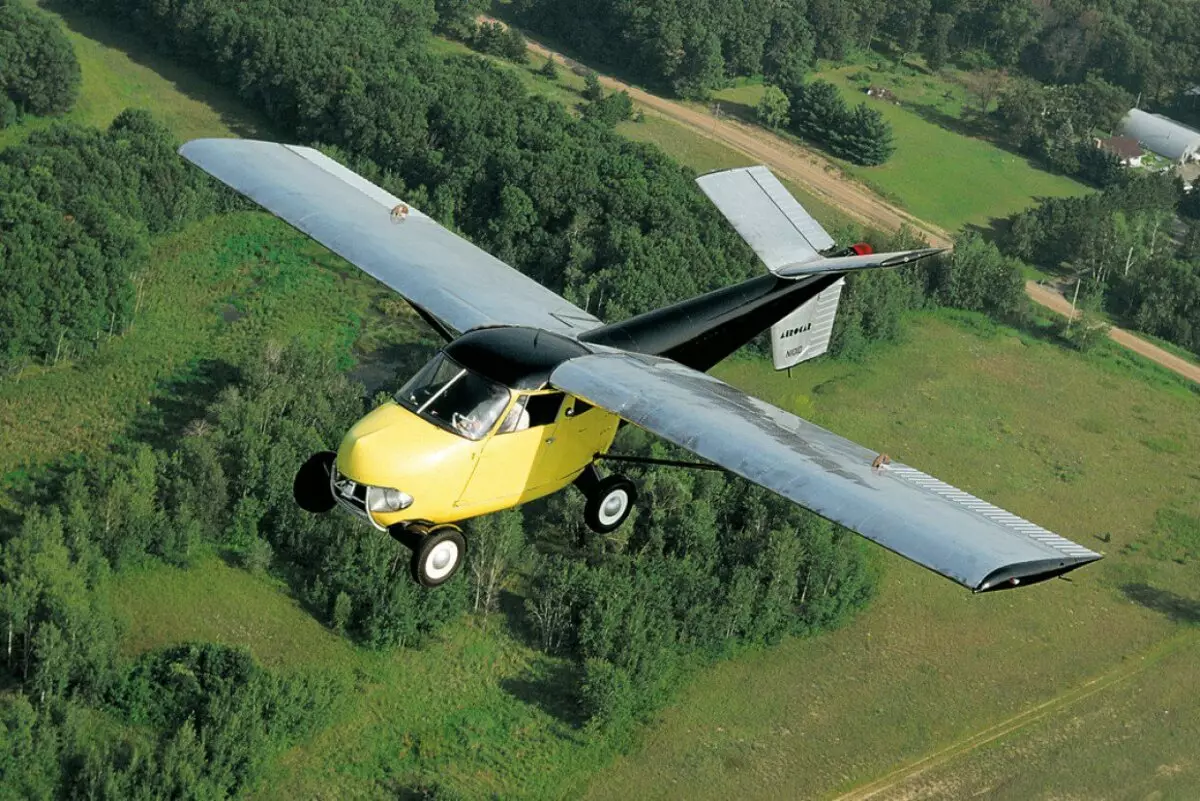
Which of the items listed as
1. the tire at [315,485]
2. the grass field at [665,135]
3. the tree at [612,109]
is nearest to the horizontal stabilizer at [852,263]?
the tire at [315,485]

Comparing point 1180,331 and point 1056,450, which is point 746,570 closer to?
point 1056,450

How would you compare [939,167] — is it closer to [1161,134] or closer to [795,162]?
[795,162]

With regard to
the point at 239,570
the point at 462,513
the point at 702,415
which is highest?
the point at 702,415

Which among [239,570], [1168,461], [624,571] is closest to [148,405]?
[239,570]

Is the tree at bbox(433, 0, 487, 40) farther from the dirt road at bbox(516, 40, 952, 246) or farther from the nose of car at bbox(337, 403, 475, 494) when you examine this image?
the nose of car at bbox(337, 403, 475, 494)

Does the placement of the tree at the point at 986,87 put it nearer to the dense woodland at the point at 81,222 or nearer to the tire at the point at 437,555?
the dense woodland at the point at 81,222

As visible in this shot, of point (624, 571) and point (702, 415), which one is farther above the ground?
point (702, 415)

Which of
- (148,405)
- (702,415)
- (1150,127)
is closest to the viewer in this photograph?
(702,415)
